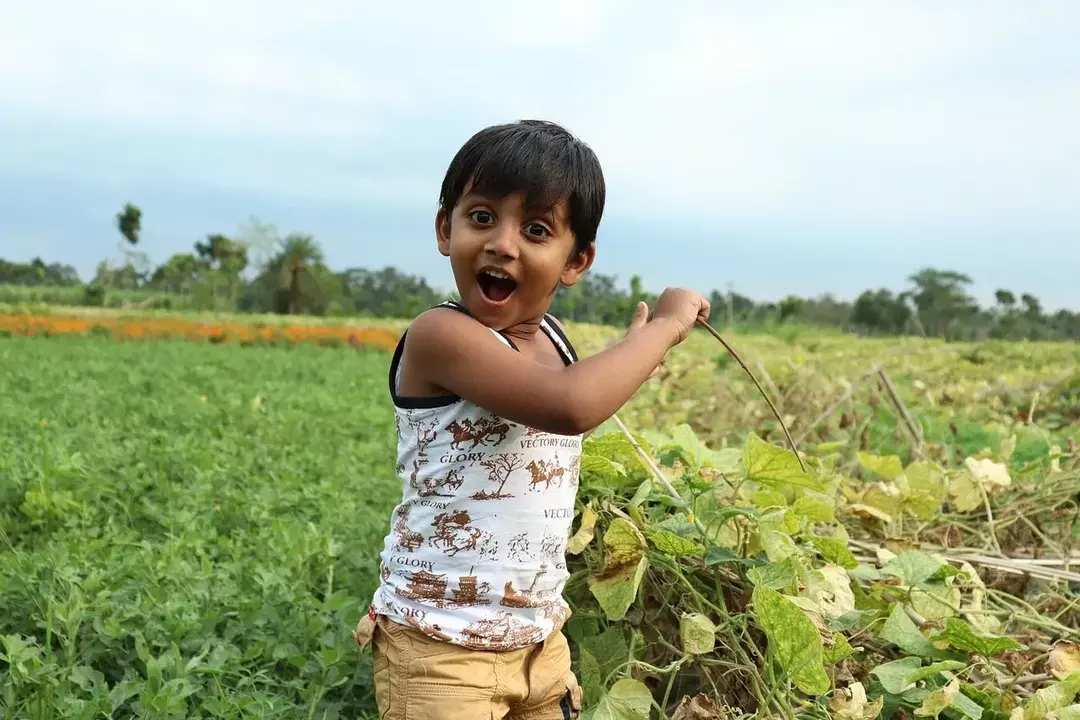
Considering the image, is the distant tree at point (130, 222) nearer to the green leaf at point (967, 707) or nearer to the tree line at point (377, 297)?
the tree line at point (377, 297)

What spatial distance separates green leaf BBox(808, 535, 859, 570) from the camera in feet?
5.51

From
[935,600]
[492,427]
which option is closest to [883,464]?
[935,600]

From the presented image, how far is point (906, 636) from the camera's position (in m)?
1.62

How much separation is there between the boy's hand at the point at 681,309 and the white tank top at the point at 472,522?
0.25 meters

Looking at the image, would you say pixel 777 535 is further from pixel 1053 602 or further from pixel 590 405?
pixel 1053 602

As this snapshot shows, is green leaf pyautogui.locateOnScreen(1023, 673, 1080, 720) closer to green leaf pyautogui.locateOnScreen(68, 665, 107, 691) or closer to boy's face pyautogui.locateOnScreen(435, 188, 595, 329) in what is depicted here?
boy's face pyautogui.locateOnScreen(435, 188, 595, 329)

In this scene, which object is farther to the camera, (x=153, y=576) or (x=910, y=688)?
(x=153, y=576)

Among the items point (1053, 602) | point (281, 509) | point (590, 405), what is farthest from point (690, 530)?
point (281, 509)

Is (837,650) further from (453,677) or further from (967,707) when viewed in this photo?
(453,677)

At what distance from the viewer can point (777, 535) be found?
5.16 ft

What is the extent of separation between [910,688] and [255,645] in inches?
55.0

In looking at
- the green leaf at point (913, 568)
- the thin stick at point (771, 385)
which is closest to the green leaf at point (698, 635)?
the green leaf at point (913, 568)

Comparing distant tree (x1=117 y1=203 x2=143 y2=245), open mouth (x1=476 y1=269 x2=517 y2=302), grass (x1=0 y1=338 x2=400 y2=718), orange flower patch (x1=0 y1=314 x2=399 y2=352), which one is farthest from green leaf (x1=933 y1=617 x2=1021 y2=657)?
distant tree (x1=117 y1=203 x2=143 y2=245)

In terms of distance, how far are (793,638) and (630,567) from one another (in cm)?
33
